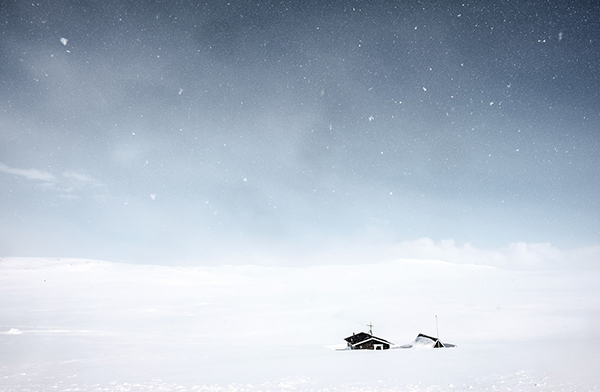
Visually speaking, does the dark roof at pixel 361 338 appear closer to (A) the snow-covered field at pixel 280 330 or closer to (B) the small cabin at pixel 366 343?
(B) the small cabin at pixel 366 343

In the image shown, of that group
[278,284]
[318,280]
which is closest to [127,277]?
[278,284]

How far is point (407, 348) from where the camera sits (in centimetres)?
2783

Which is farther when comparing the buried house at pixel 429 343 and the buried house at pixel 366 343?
the buried house at pixel 366 343

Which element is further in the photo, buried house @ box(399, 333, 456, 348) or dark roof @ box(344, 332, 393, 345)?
dark roof @ box(344, 332, 393, 345)

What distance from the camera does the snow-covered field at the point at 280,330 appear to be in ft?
48.7

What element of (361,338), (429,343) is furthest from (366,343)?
(429,343)

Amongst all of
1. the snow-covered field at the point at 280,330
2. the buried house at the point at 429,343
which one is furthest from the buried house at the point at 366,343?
the snow-covered field at the point at 280,330

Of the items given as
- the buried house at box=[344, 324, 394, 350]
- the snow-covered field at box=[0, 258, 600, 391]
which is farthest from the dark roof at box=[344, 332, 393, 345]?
the snow-covered field at box=[0, 258, 600, 391]

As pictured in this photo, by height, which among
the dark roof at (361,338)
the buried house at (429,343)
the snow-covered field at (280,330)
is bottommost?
the buried house at (429,343)

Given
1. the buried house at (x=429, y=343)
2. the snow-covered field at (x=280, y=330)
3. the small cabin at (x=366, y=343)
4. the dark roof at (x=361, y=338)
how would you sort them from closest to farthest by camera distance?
the snow-covered field at (x=280, y=330), the buried house at (x=429, y=343), the small cabin at (x=366, y=343), the dark roof at (x=361, y=338)

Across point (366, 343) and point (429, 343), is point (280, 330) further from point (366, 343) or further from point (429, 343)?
point (429, 343)

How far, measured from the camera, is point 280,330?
1344 inches

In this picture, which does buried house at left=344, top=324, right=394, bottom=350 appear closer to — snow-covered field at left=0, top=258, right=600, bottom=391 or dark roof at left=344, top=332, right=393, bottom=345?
dark roof at left=344, top=332, right=393, bottom=345

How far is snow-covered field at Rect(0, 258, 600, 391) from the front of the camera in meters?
14.9
